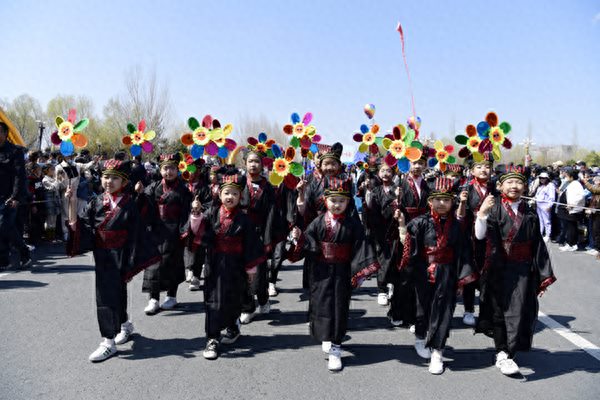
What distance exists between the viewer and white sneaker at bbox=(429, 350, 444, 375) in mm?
4051

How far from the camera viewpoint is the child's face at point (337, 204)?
441 cm

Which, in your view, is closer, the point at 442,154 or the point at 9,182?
the point at 442,154

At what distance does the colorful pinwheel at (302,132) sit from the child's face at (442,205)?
6.88ft

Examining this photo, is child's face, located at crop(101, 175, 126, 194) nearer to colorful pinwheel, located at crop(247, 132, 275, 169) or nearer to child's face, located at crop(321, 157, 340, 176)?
colorful pinwheel, located at crop(247, 132, 275, 169)

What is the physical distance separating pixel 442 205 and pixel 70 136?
3722 mm

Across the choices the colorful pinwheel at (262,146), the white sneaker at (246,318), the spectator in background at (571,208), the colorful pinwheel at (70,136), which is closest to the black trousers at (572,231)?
the spectator in background at (571,208)

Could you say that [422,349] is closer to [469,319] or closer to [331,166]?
[469,319]

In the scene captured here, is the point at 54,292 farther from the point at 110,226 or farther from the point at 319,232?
the point at 319,232

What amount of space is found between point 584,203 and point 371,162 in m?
5.92

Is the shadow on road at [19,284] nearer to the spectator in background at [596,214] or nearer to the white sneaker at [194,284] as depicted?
the white sneaker at [194,284]

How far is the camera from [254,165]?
5.81 m

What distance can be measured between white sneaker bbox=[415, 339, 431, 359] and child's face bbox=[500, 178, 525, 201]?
1660 mm

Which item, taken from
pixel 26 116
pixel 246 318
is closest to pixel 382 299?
pixel 246 318

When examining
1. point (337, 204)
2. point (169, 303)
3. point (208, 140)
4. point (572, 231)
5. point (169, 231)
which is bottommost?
point (169, 303)
